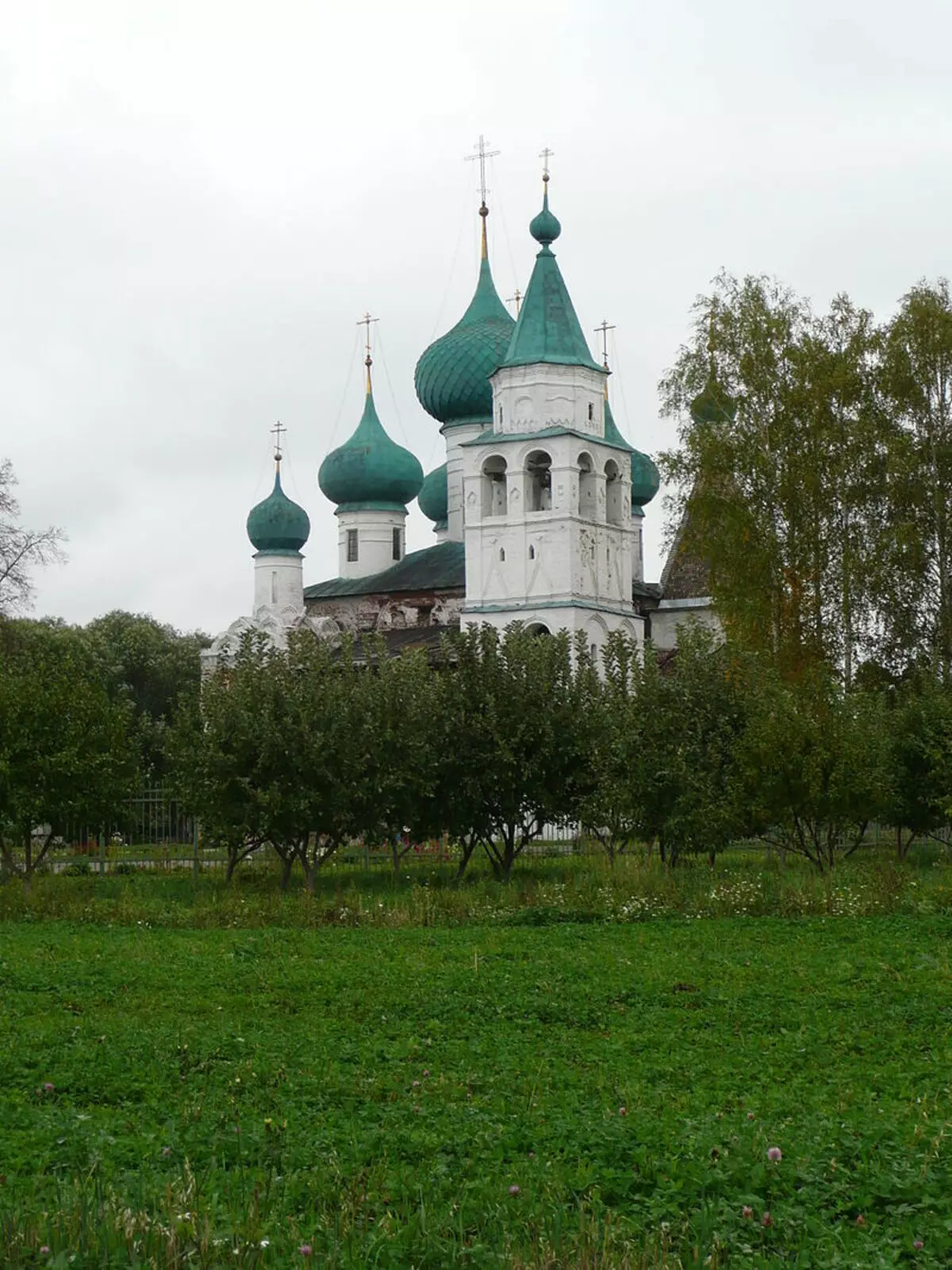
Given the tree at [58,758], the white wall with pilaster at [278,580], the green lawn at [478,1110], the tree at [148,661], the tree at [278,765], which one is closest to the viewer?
the green lawn at [478,1110]

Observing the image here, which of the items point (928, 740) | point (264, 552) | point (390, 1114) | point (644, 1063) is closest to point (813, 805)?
point (928, 740)

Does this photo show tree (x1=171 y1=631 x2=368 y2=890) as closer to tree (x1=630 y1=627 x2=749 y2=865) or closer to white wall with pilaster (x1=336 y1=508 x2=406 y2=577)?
tree (x1=630 y1=627 x2=749 y2=865)

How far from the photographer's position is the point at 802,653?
30453 millimetres

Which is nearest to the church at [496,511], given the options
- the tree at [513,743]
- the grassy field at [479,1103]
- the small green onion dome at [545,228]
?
the small green onion dome at [545,228]

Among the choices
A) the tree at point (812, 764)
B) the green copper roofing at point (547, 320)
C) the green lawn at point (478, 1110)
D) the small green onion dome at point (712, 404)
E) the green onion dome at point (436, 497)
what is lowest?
the green lawn at point (478, 1110)

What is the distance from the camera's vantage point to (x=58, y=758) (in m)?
22.7

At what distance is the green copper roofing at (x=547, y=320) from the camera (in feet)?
145

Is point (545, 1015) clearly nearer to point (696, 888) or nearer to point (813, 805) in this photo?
point (696, 888)

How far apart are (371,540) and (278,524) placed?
2952mm

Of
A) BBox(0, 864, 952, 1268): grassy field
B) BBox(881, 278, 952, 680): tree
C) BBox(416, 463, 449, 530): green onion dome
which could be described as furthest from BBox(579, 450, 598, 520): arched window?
BBox(0, 864, 952, 1268): grassy field

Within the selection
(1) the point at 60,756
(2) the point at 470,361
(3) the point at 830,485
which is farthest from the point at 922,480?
(2) the point at 470,361

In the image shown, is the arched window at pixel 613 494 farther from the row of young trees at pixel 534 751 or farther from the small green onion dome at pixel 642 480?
the row of young trees at pixel 534 751

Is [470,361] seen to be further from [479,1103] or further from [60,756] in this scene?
[479,1103]

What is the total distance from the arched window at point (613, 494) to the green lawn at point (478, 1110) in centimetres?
3195
